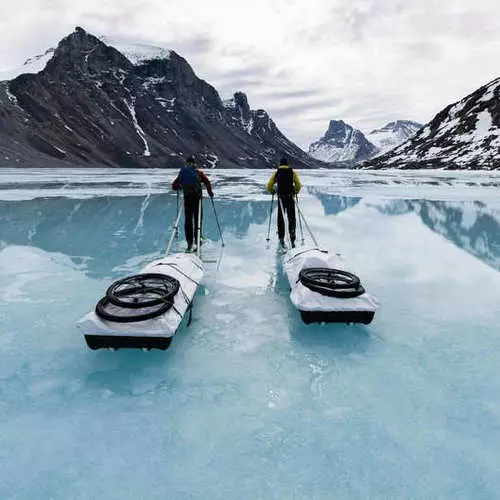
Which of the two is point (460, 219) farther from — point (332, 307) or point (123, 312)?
point (123, 312)

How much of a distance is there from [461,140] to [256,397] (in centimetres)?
15782

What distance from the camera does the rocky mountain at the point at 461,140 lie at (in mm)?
119188

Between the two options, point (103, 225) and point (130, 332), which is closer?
point (130, 332)

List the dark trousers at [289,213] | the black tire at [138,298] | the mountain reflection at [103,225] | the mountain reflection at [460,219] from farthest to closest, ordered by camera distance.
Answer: the mountain reflection at [460,219], the mountain reflection at [103,225], the dark trousers at [289,213], the black tire at [138,298]

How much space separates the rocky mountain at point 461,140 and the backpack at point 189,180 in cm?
10546

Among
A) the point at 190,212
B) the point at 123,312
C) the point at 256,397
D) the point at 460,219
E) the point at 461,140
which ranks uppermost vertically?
the point at 461,140

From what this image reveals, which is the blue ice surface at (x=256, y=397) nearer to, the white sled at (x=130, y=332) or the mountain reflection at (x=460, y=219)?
the white sled at (x=130, y=332)

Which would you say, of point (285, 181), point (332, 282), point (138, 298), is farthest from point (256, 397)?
point (285, 181)

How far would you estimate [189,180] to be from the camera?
11.1 m

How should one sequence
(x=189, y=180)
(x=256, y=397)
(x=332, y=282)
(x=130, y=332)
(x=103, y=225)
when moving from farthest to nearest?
(x=103, y=225) < (x=189, y=180) < (x=332, y=282) < (x=130, y=332) < (x=256, y=397)

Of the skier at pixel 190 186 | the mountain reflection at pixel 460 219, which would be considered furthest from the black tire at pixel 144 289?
the mountain reflection at pixel 460 219

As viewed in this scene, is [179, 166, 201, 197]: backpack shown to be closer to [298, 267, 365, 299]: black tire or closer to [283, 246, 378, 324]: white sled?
[298, 267, 365, 299]: black tire

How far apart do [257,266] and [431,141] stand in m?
167

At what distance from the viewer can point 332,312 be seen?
615cm
